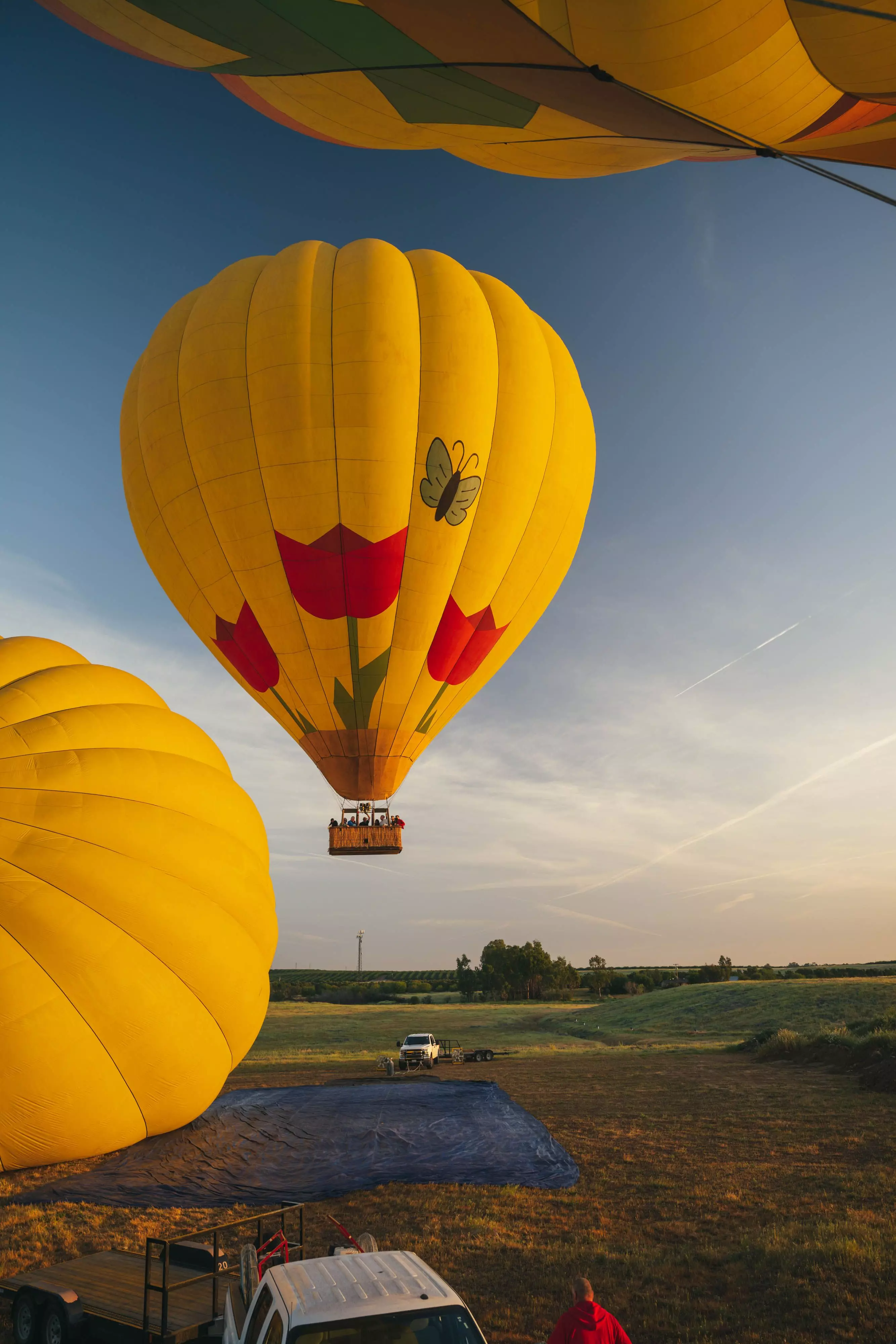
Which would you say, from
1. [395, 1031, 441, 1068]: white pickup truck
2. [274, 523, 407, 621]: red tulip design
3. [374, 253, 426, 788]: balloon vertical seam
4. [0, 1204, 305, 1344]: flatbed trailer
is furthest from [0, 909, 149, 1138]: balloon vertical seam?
[395, 1031, 441, 1068]: white pickup truck

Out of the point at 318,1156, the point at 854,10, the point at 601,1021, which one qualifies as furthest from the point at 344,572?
the point at 601,1021

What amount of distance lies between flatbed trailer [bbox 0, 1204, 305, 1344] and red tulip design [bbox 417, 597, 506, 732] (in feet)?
34.7

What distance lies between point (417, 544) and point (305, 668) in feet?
10.6

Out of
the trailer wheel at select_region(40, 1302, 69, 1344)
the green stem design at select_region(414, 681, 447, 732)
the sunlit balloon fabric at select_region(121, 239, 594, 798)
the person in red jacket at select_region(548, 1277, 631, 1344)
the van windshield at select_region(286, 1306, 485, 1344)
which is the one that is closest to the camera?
the van windshield at select_region(286, 1306, 485, 1344)

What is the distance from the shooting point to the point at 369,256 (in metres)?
15.1

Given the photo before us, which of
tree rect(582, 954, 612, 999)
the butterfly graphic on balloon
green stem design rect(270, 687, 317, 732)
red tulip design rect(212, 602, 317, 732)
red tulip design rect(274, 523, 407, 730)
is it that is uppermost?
the butterfly graphic on balloon

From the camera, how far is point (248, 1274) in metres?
4.96

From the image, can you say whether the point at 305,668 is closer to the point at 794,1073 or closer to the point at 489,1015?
the point at 794,1073

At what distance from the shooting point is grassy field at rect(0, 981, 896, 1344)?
21.1 feet

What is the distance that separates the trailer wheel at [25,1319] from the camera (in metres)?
5.74

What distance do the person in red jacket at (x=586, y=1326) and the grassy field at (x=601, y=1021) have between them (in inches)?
792

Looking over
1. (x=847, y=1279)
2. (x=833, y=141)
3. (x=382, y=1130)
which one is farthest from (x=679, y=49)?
(x=382, y=1130)

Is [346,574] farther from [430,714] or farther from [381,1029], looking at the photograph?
[381,1029]

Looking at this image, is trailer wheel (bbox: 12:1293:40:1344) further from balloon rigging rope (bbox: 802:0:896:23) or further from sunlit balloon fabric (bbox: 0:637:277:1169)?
balloon rigging rope (bbox: 802:0:896:23)
